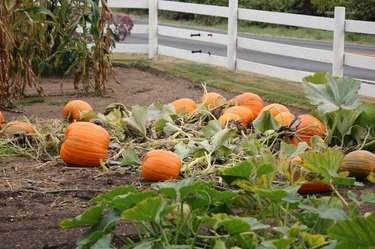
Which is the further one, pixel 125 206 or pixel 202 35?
pixel 202 35

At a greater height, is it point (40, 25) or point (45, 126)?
point (40, 25)

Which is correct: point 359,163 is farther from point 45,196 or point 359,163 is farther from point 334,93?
point 45,196

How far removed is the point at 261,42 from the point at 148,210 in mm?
9512

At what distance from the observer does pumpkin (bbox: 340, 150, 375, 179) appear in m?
5.70

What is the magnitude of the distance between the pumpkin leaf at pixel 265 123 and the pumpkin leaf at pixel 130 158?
3.02 feet

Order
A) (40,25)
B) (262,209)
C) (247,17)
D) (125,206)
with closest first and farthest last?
(125,206) < (262,209) < (40,25) < (247,17)

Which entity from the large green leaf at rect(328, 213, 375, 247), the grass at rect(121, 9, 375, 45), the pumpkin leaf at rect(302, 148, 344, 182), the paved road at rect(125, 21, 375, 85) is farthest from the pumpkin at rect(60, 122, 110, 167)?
the grass at rect(121, 9, 375, 45)

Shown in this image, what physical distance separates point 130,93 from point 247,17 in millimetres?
3026

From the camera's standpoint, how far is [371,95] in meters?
10.4

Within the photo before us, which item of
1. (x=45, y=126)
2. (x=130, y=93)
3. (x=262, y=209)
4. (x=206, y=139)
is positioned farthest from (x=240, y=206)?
(x=130, y=93)

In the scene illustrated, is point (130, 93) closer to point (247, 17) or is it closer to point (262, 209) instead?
point (247, 17)

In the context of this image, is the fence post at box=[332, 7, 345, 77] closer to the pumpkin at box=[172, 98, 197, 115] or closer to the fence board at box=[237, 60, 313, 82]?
the fence board at box=[237, 60, 313, 82]

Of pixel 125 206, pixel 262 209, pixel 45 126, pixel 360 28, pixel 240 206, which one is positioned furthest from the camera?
pixel 360 28

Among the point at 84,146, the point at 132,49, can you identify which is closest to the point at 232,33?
the point at 132,49
